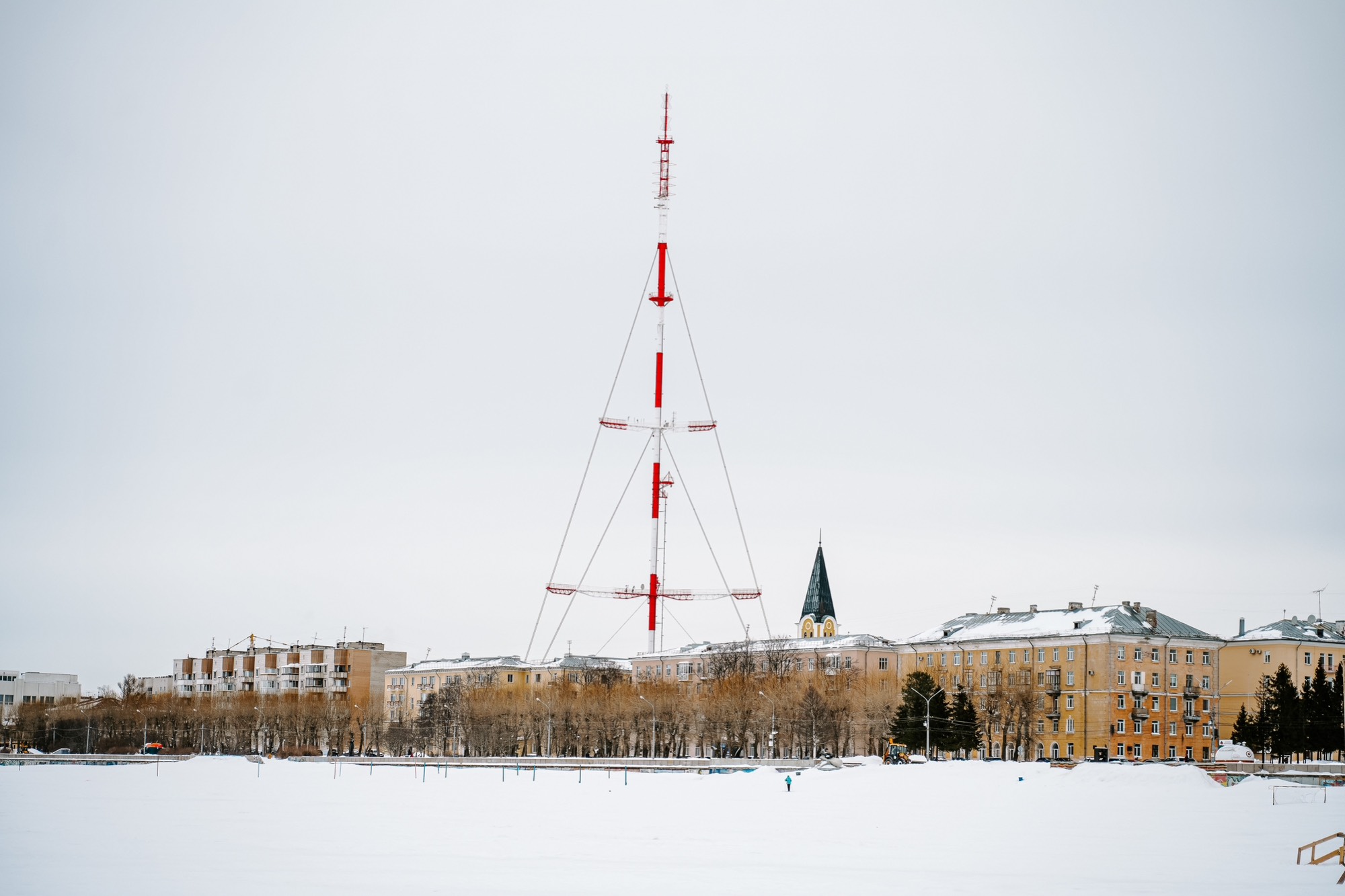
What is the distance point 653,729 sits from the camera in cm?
13450

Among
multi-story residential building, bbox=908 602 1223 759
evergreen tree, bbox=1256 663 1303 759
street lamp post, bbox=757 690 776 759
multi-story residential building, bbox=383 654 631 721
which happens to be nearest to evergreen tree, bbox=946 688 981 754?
multi-story residential building, bbox=908 602 1223 759

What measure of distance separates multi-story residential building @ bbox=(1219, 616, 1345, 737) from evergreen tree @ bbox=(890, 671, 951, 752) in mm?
33299

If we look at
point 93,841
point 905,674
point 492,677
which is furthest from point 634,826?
point 492,677

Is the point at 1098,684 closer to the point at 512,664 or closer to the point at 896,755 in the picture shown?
the point at 896,755

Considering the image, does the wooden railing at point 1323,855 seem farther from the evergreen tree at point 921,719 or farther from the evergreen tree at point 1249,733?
the evergreen tree at point 1249,733

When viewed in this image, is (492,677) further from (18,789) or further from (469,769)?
(18,789)

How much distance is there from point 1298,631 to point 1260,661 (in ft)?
21.6

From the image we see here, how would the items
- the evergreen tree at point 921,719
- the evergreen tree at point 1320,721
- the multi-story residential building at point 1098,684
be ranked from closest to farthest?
the evergreen tree at point 1320,721 → the evergreen tree at point 921,719 → the multi-story residential building at point 1098,684

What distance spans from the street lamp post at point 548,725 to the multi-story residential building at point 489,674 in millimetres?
17308

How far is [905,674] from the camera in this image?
147 metres

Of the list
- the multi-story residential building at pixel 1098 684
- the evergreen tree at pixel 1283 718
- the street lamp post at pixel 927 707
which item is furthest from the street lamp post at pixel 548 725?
the evergreen tree at pixel 1283 718

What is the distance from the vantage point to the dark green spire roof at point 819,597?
188375 mm

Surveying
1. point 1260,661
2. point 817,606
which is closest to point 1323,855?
point 1260,661

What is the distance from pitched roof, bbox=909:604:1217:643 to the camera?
5266 inches
